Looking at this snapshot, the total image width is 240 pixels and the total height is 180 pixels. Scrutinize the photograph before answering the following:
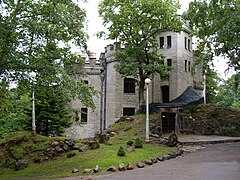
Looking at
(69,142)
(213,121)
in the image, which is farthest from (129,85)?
(69,142)

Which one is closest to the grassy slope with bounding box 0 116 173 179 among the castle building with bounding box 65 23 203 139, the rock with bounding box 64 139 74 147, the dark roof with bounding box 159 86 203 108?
the rock with bounding box 64 139 74 147

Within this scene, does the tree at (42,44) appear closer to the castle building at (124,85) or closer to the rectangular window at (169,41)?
the castle building at (124,85)

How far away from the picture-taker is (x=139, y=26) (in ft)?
78.7

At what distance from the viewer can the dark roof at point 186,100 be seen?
80.0 ft

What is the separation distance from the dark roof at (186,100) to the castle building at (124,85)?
2.54 feet

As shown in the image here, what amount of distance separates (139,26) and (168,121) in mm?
8367

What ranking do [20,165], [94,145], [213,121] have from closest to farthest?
[20,165]
[94,145]
[213,121]

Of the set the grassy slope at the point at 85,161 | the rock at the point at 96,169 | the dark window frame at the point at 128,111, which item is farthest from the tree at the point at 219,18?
the dark window frame at the point at 128,111

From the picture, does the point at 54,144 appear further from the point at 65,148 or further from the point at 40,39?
the point at 40,39

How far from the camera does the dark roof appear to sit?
80.0 feet

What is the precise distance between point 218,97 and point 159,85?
2026cm

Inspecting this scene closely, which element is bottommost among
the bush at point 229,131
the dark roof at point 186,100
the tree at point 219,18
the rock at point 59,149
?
the rock at point 59,149

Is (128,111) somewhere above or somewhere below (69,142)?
above

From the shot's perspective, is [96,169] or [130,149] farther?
[130,149]
